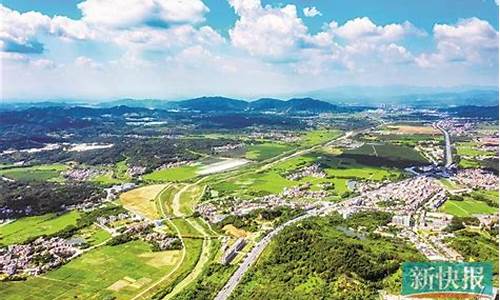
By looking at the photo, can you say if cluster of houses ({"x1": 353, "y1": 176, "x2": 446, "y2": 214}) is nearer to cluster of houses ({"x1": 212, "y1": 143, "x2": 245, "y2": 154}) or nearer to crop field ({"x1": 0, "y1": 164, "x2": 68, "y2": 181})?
cluster of houses ({"x1": 212, "y1": 143, "x2": 245, "y2": 154})

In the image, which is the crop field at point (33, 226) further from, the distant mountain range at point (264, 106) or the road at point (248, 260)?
the distant mountain range at point (264, 106)

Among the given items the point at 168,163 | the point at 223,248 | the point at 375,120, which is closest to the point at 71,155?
the point at 168,163

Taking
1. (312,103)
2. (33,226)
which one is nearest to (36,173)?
(33,226)

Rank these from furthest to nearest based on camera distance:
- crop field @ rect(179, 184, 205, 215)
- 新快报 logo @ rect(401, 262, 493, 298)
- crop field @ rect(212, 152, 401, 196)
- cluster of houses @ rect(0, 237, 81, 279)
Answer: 1. crop field @ rect(212, 152, 401, 196)
2. crop field @ rect(179, 184, 205, 215)
3. cluster of houses @ rect(0, 237, 81, 279)
4. 新快报 logo @ rect(401, 262, 493, 298)

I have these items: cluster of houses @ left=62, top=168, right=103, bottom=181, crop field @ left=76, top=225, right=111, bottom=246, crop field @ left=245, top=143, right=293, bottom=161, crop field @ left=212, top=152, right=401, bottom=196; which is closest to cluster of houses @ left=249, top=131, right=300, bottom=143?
crop field @ left=245, top=143, right=293, bottom=161

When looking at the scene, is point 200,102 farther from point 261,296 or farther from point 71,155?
point 261,296

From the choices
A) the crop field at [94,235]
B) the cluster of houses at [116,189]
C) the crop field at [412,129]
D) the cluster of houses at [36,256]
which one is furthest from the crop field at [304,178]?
the crop field at [412,129]
